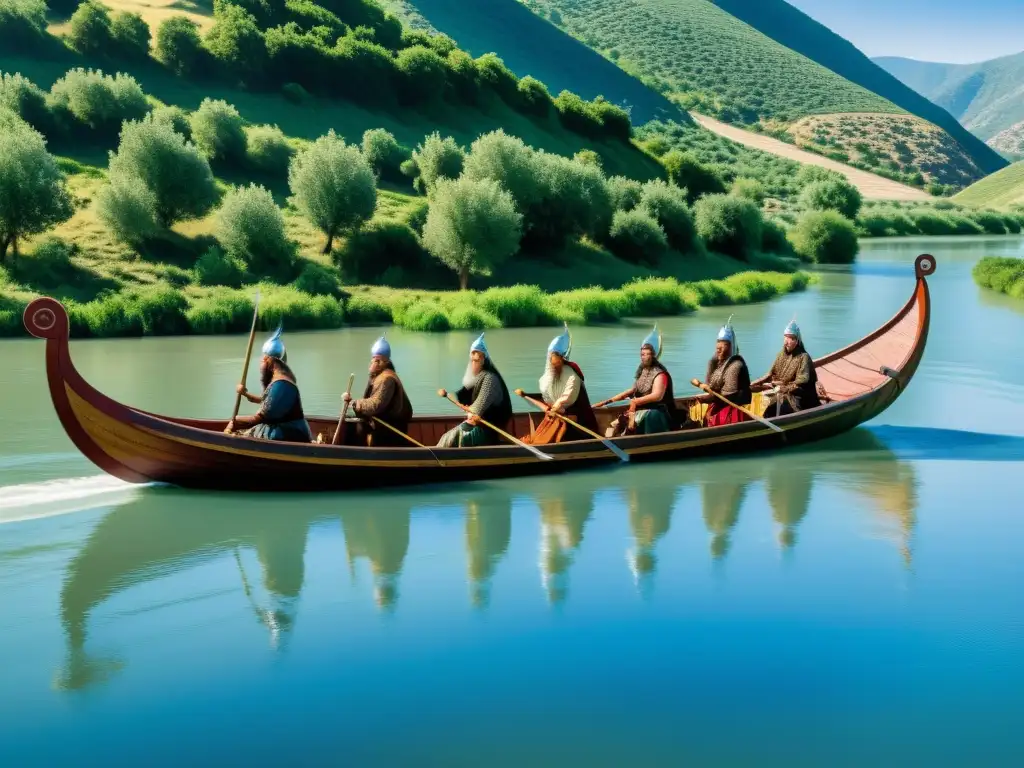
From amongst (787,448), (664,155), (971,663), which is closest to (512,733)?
(971,663)

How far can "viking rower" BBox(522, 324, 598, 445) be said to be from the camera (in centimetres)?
1385

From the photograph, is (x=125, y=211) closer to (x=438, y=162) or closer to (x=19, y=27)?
(x=438, y=162)

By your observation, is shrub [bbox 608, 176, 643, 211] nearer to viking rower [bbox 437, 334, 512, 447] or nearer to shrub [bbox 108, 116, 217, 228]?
shrub [bbox 108, 116, 217, 228]

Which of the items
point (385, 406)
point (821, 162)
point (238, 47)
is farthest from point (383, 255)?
point (821, 162)

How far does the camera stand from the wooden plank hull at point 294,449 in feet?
37.7

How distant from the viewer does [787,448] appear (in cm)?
1612

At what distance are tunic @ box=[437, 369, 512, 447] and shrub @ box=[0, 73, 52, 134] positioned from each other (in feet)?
117

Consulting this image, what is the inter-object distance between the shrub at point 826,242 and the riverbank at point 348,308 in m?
23.0

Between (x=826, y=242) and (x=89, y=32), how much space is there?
36473 mm

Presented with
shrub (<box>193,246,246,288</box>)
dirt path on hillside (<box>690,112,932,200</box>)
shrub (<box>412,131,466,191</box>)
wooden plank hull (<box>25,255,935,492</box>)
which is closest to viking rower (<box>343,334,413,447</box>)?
wooden plank hull (<box>25,255,935,492</box>)

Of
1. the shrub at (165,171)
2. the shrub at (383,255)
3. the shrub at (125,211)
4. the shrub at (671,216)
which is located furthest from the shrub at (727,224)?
the shrub at (125,211)

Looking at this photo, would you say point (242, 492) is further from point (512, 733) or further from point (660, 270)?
point (660, 270)

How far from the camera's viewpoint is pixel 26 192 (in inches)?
1253

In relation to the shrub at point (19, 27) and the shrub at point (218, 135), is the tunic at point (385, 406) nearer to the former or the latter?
the shrub at point (218, 135)
